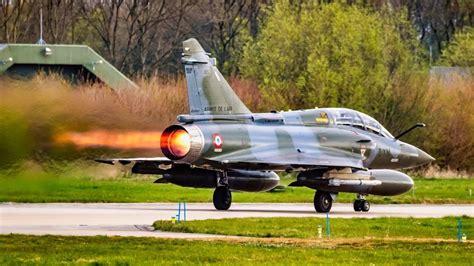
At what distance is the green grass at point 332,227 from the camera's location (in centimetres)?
2948

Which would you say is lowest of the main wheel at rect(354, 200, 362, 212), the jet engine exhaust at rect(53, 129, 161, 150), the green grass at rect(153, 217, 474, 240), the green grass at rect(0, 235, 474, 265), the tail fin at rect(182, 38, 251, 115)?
the green grass at rect(0, 235, 474, 265)

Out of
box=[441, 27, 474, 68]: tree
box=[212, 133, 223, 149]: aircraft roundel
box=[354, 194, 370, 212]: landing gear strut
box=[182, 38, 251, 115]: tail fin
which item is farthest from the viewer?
box=[441, 27, 474, 68]: tree

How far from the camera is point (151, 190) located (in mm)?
48125

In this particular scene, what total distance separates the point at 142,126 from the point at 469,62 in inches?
1879

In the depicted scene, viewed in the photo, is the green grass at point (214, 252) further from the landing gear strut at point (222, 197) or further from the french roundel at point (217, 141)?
the landing gear strut at point (222, 197)

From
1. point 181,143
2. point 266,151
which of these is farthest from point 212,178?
point 181,143

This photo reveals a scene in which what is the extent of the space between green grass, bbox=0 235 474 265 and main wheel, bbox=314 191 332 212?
35.1ft

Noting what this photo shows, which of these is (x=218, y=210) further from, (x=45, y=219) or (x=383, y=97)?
(x=383, y=97)

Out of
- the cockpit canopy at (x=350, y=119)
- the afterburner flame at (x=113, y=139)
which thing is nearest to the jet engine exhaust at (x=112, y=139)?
the afterburner flame at (x=113, y=139)

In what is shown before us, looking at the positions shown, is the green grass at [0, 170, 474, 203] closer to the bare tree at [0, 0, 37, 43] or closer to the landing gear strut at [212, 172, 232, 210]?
the landing gear strut at [212, 172, 232, 210]

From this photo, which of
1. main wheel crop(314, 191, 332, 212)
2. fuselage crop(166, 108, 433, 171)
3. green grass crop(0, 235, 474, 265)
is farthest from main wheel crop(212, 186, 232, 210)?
A: green grass crop(0, 235, 474, 265)

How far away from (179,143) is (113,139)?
14.4 ft

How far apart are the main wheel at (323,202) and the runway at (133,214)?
26 centimetres

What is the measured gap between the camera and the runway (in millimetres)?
29547
